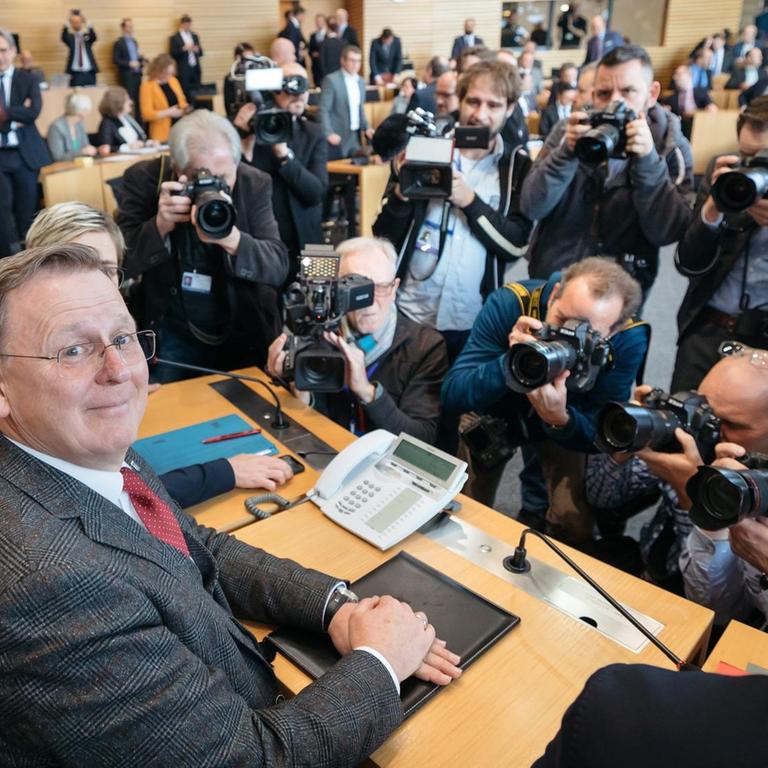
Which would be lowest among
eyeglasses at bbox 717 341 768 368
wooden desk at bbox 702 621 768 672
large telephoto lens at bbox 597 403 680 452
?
wooden desk at bbox 702 621 768 672

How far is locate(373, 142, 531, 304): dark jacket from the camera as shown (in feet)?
8.31

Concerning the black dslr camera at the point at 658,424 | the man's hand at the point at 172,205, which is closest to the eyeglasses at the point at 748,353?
the black dslr camera at the point at 658,424

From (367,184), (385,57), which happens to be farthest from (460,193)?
(385,57)

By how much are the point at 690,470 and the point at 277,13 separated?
12788mm

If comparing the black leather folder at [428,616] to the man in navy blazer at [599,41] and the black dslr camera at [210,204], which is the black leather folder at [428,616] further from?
the man in navy blazer at [599,41]

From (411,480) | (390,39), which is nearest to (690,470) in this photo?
(411,480)

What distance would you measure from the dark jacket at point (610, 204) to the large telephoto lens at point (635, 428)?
1081 mm

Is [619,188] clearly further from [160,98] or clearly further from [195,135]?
[160,98]

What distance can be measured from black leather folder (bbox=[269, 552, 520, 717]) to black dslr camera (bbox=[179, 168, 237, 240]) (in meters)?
1.32

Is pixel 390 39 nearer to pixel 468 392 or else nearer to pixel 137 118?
pixel 137 118

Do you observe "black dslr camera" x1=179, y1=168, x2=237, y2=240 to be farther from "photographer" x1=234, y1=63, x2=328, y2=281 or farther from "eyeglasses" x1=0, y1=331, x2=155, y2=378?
"eyeglasses" x1=0, y1=331, x2=155, y2=378

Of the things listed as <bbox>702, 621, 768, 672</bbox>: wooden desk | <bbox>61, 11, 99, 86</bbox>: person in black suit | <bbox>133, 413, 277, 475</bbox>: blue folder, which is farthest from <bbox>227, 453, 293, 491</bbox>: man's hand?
<bbox>61, 11, 99, 86</bbox>: person in black suit

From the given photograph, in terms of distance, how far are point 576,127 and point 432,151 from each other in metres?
0.50

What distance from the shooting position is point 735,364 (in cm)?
164
